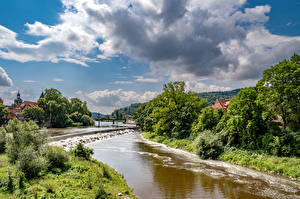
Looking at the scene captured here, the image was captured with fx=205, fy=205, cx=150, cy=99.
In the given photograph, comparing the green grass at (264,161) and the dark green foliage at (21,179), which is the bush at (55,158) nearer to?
the dark green foliage at (21,179)

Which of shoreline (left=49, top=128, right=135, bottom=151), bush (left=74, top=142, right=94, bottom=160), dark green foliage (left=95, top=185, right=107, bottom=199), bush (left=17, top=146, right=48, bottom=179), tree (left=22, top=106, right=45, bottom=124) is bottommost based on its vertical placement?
shoreline (left=49, top=128, right=135, bottom=151)

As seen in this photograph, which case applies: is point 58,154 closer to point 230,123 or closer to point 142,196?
point 142,196

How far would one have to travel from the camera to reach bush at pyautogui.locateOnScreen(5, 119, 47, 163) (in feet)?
57.5

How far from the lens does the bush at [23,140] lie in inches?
690

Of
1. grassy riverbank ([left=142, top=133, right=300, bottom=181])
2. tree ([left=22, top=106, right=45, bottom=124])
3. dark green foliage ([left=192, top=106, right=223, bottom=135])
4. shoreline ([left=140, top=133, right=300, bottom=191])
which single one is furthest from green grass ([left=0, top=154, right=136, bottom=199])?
tree ([left=22, top=106, right=45, bottom=124])

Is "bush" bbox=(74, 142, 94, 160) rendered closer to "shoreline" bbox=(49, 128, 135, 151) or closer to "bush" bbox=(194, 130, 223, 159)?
"shoreline" bbox=(49, 128, 135, 151)

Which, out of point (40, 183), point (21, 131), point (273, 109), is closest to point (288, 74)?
point (273, 109)

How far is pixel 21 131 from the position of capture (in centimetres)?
1872

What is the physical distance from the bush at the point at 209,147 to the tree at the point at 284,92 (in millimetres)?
8582

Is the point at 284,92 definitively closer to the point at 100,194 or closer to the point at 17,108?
the point at 100,194

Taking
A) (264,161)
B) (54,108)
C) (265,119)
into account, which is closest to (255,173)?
(264,161)

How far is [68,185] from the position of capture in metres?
13.6

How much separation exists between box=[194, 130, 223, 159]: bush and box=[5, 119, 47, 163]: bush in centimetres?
2150

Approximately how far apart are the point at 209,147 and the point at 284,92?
1259cm
